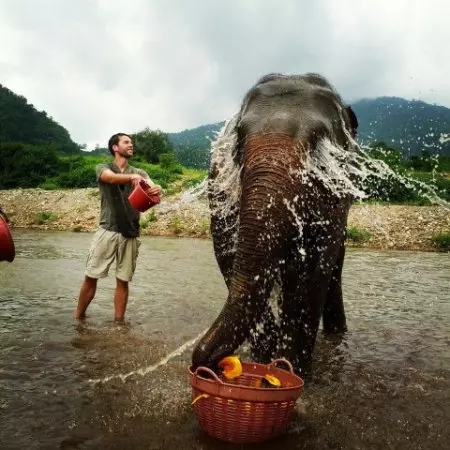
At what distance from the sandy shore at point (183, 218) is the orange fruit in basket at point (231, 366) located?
39.3 feet

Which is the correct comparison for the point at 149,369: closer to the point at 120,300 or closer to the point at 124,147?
the point at 120,300

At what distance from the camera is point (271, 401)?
317cm

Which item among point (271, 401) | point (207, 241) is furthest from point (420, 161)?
point (271, 401)

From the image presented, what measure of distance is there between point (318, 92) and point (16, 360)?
3.50 meters

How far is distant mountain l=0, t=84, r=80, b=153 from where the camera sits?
285ft

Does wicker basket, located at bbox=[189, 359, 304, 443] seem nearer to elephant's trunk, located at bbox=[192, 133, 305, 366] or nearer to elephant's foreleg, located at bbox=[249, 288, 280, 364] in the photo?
elephant's trunk, located at bbox=[192, 133, 305, 366]

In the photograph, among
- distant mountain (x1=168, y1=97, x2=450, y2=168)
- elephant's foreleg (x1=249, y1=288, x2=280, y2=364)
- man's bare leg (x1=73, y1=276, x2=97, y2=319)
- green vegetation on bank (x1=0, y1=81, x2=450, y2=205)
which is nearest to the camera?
elephant's foreleg (x1=249, y1=288, x2=280, y2=364)

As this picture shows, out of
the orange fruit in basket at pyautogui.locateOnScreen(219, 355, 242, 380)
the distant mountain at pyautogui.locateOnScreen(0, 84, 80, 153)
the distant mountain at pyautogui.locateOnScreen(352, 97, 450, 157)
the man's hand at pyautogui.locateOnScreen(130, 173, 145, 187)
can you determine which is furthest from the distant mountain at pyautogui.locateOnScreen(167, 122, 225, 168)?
the distant mountain at pyautogui.locateOnScreen(0, 84, 80, 153)

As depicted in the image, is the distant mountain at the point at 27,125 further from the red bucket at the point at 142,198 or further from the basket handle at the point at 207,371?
the basket handle at the point at 207,371

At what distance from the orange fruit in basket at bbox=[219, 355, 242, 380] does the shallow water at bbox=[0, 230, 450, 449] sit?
1.47 ft

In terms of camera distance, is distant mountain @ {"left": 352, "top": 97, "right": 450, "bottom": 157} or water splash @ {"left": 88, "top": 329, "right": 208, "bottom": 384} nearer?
water splash @ {"left": 88, "top": 329, "right": 208, "bottom": 384}

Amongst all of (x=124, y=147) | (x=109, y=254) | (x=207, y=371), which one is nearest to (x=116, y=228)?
(x=109, y=254)

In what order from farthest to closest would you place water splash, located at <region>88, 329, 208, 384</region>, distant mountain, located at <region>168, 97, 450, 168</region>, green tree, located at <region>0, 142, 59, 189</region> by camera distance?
green tree, located at <region>0, 142, 59, 189</region> < distant mountain, located at <region>168, 97, 450, 168</region> < water splash, located at <region>88, 329, 208, 384</region>

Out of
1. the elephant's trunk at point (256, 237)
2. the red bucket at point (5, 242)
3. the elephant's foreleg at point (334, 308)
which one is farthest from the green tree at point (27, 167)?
the elephant's trunk at point (256, 237)
